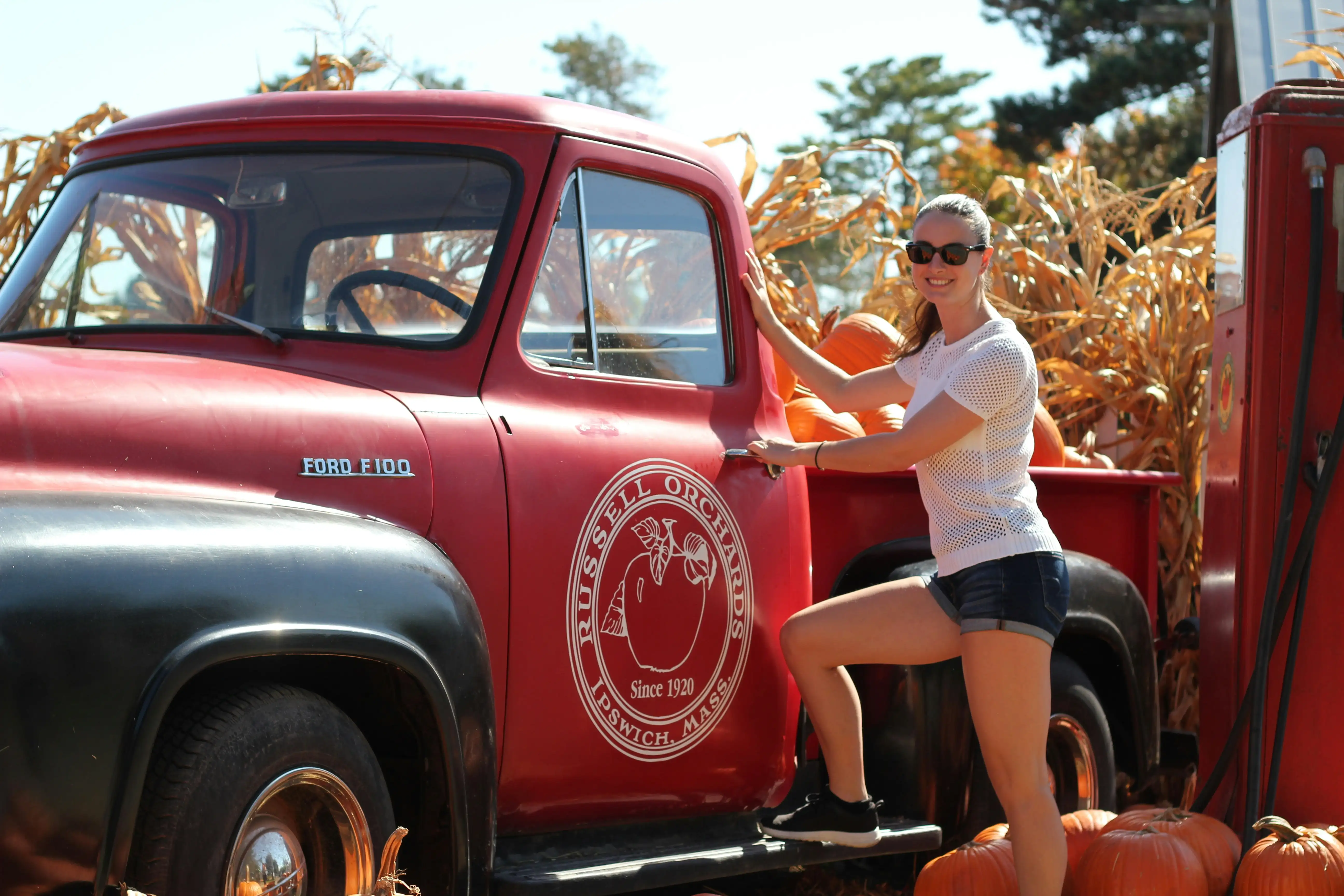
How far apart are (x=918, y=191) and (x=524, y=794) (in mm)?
3463

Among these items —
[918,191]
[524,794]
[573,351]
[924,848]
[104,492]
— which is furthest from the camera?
[918,191]

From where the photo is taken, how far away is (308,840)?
8.97 feet

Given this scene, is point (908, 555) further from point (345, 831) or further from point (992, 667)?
point (345, 831)

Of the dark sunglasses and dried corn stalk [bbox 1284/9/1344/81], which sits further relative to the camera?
dried corn stalk [bbox 1284/9/1344/81]

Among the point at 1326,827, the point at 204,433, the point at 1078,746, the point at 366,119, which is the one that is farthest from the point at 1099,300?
the point at 204,433

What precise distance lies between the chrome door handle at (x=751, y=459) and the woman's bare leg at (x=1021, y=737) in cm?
72

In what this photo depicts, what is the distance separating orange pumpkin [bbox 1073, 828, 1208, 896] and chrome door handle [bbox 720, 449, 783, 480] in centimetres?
138

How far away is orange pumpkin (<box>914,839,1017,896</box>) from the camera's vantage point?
151 inches

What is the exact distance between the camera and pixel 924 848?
3938 mm

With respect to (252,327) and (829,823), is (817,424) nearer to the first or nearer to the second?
(829,823)

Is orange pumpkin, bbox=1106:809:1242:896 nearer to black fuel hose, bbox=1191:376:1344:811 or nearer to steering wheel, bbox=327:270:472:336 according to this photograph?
black fuel hose, bbox=1191:376:1344:811

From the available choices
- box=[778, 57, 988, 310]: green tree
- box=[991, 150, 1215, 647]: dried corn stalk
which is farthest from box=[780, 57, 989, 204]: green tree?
box=[991, 150, 1215, 647]: dried corn stalk

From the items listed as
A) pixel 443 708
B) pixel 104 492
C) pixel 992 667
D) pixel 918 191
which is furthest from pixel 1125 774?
pixel 104 492

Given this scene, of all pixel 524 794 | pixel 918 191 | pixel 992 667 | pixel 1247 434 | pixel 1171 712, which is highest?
pixel 918 191
